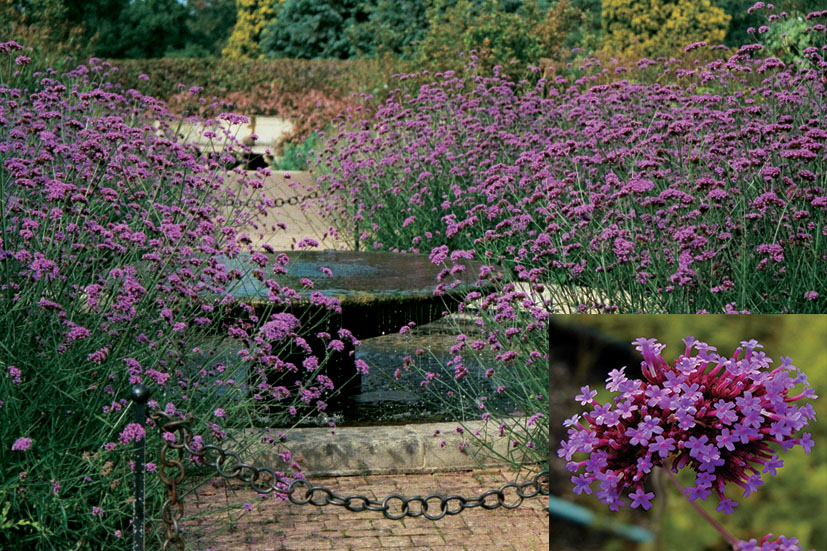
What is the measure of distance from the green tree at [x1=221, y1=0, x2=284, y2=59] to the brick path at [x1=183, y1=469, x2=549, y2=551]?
3135cm

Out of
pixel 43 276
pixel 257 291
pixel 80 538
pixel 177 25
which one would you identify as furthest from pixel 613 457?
pixel 177 25

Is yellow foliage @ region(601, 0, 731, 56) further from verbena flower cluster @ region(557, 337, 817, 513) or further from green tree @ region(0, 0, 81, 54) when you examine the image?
verbena flower cluster @ region(557, 337, 817, 513)

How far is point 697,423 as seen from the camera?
2.41 m

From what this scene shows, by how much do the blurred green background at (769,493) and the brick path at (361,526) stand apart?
1971mm

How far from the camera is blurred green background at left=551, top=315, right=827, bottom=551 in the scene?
2.26 meters

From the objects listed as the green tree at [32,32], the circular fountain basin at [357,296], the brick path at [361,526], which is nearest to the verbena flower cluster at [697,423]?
the brick path at [361,526]

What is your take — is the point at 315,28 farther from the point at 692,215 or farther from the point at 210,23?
the point at 692,215

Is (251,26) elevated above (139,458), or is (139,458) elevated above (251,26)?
(139,458)

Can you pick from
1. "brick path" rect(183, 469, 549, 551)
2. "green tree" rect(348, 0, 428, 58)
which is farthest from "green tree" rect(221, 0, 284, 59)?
"brick path" rect(183, 469, 549, 551)

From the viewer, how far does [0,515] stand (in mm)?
3836

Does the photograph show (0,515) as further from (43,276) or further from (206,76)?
(206,76)

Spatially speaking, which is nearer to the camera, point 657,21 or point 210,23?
point 657,21

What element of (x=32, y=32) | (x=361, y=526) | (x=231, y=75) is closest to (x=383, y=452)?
(x=361, y=526)

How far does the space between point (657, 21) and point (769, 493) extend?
113 ft
